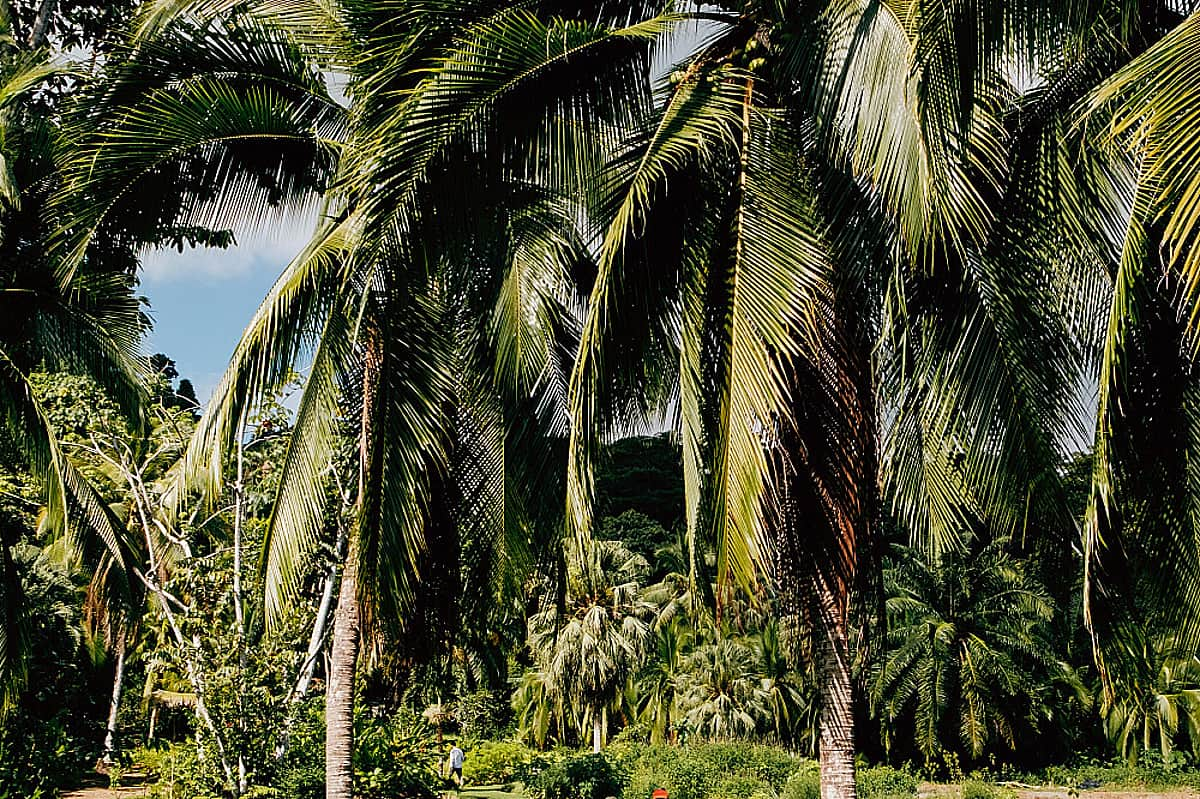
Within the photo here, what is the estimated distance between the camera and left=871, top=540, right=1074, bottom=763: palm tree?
3066 centimetres

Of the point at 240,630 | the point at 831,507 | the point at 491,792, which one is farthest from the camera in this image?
the point at 491,792

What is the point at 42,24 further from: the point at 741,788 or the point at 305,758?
the point at 741,788

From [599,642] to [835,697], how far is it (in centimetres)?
2404

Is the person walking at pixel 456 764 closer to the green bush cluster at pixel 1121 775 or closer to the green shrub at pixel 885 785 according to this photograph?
the green shrub at pixel 885 785

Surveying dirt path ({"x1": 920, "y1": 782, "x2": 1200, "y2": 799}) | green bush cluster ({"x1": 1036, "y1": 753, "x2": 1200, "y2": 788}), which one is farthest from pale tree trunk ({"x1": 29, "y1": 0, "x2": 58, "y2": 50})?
green bush cluster ({"x1": 1036, "y1": 753, "x2": 1200, "y2": 788})

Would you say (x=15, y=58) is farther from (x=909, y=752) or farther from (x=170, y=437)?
(x=909, y=752)

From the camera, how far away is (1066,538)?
5.27 metres

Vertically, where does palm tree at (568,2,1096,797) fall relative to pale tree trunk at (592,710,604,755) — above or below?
above

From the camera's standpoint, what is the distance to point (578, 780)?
66.1 feet

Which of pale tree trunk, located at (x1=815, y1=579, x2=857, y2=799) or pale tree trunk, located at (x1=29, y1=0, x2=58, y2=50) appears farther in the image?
pale tree trunk, located at (x1=29, y1=0, x2=58, y2=50)

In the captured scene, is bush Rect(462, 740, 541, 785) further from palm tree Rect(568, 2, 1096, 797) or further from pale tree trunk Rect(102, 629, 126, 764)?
palm tree Rect(568, 2, 1096, 797)

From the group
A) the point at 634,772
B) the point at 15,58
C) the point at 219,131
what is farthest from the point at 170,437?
the point at 634,772

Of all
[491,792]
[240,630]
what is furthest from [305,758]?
[491,792]

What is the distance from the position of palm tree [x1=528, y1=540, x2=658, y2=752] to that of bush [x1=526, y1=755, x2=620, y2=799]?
7778 millimetres
